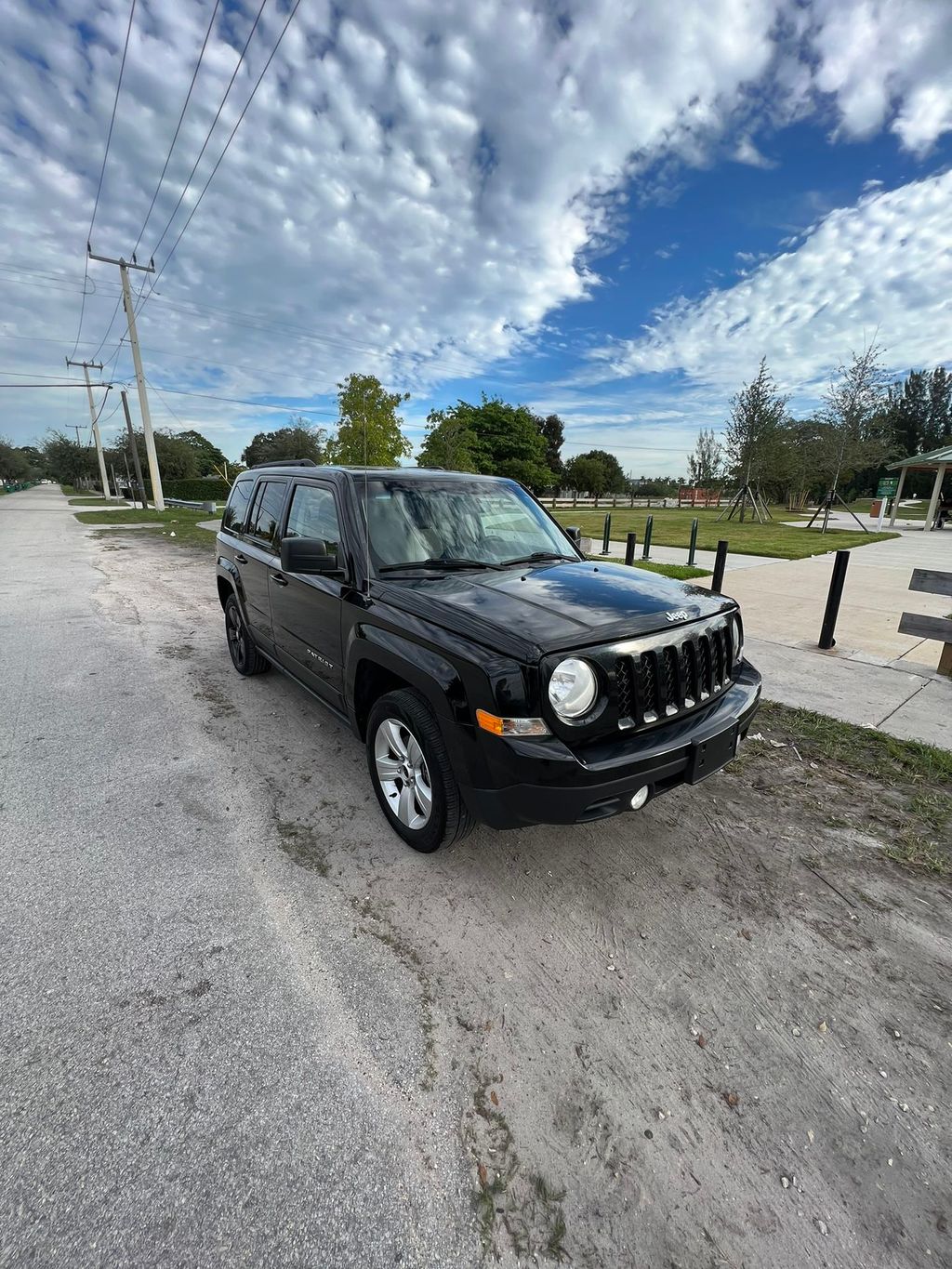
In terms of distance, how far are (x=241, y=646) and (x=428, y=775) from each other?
3336 mm

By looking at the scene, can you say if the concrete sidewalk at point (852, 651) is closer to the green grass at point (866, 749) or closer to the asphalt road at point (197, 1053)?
the green grass at point (866, 749)

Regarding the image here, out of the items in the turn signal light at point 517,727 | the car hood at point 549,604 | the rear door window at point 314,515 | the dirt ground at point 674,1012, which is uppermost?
the rear door window at point 314,515

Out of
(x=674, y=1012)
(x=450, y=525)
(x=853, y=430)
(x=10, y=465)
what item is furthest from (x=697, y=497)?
(x=10, y=465)

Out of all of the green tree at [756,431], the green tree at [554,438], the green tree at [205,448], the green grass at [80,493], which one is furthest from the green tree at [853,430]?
the green tree at [205,448]

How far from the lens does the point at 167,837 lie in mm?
2955

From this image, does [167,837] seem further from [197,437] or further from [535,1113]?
[197,437]

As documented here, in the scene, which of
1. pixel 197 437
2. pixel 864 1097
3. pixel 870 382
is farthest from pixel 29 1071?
pixel 197 437

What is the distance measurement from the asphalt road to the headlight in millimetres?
1189

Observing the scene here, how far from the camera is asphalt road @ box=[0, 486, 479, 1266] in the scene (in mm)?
1420

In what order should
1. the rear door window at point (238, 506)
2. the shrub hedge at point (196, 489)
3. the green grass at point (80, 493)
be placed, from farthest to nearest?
the green grass at point (80, 493), the shrub hedge at point (196, 489), the rear door window at point (238, 506)

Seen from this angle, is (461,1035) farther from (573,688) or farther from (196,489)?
(196,489)

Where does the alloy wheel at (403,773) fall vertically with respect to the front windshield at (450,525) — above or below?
below

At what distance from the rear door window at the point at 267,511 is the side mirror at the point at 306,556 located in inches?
50.1

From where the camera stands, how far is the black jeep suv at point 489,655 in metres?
2.19
